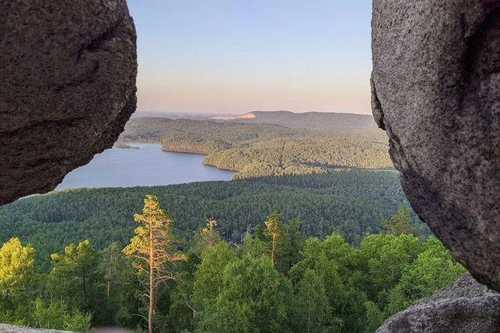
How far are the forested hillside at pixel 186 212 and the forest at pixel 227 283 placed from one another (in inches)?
2400

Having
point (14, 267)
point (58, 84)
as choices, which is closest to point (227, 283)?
point (14, 267)

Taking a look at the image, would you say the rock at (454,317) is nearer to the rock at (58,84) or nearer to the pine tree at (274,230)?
the rock at (58,84)

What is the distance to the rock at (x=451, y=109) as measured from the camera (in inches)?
262

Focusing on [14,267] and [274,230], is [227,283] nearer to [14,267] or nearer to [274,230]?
[274,230]

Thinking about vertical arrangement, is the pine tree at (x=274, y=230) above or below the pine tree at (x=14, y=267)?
above

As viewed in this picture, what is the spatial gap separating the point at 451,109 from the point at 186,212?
13561cm

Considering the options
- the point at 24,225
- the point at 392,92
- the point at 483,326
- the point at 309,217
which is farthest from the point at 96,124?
the point at 309,217

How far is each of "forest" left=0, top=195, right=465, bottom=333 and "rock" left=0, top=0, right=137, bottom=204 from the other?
18608mm

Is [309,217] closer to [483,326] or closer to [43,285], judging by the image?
[43,285]

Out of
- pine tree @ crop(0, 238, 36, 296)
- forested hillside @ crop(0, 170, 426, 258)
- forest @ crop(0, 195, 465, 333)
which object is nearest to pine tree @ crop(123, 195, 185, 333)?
forest @ crop(0, 195, 465, 333)

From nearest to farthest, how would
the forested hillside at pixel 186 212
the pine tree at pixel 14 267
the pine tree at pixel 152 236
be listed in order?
the pine tree at pixel 152 236 < the pine tree at pixel 14 267 < the forested hillside at pixel 186 212

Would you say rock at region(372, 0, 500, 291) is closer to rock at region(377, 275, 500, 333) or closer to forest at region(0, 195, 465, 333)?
rock at region(377, 275, 500, 333)

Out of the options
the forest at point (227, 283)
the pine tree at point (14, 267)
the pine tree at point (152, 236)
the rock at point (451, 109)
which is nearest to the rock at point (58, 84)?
the rock at point (451, 109)

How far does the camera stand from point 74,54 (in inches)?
272
